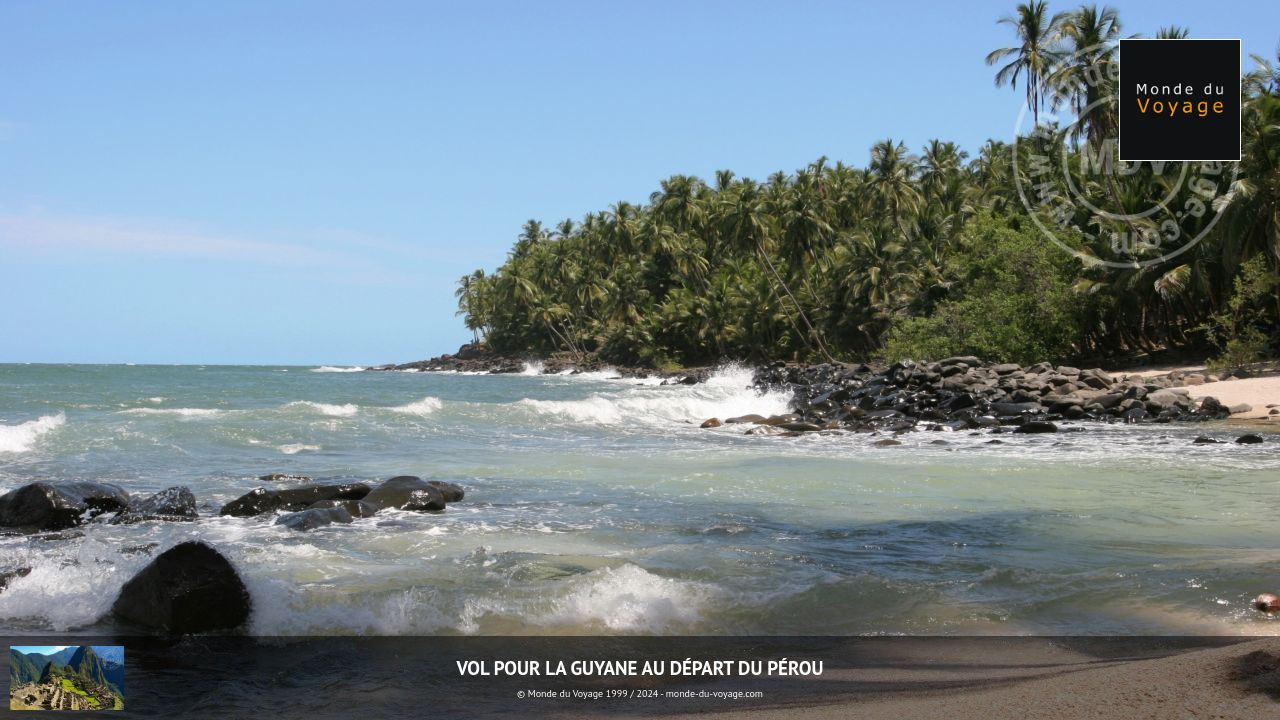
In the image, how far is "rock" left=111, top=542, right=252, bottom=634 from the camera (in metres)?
5.65

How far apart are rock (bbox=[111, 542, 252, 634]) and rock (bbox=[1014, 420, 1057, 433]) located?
59.5 feet

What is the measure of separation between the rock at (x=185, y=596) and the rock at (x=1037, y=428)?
→ 18.1 m

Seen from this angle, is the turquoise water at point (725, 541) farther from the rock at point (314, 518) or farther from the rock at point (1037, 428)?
the rock at point (1037, 428)

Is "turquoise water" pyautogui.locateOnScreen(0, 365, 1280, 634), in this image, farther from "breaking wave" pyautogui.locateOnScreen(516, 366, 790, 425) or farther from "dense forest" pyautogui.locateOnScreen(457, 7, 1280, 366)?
"dense forest" pyautogui.locateOnScreen(457, 7, 1280, 366)

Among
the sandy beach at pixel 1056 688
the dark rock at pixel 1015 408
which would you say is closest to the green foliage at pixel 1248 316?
the dark rock at pixel 1015 408

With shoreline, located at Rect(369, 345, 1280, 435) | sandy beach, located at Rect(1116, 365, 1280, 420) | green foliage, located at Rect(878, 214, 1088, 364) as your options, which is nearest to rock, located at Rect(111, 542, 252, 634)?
shoreline, located at Rect(369, 345, 1280, 435)

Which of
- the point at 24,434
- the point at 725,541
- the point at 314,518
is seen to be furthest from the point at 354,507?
the point at 24,434

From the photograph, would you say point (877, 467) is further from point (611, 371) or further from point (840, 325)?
point (611, 371)

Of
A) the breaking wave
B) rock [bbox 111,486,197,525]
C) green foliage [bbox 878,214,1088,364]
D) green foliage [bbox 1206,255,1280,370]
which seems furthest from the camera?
green foliage [bbox 878,214,1088,364]

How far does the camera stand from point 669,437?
2158cm

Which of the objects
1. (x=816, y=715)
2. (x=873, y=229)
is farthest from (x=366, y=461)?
(x=873, y=229)

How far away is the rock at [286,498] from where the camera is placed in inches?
407

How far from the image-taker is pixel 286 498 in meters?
10.7

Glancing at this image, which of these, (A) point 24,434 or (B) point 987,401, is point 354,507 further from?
(B) point 987,401
